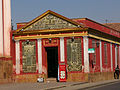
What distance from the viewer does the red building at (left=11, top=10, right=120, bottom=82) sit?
103 ft

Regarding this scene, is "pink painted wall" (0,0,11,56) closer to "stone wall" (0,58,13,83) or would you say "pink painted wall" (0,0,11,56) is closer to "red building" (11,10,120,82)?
"stone wall" (0,58,13,83)

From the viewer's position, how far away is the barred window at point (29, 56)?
33094mm

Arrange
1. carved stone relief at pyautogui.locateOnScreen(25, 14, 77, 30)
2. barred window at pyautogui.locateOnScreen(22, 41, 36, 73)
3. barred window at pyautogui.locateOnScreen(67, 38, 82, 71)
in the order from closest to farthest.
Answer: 1. barred window at pyautogui.locateOnScreen(67, 38, 82, 71)
2. carved stone relief at pyautogui.locateOnScreen(25, 14, 77, 30)
3. barred window at pyautogui.locateOnScreen(22, 41, 36, 73)

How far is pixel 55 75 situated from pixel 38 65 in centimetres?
250

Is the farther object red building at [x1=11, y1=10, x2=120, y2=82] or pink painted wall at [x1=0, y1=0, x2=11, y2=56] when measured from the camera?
red building at [x1=11, y1=10, x2=120, y2=82]

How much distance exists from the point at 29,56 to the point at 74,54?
4.59m

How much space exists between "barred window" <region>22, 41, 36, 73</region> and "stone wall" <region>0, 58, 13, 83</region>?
2.02 m

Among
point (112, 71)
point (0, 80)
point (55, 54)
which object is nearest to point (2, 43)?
point (0, 80)

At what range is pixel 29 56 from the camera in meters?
33.2

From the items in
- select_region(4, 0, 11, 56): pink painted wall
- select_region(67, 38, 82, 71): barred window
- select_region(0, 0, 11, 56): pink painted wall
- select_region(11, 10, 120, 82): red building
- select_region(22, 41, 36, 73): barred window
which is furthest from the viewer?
select_region(22, 41, 36, 73): barred window

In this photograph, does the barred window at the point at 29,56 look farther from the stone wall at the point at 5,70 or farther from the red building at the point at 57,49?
the stone wall at the point at 5,70

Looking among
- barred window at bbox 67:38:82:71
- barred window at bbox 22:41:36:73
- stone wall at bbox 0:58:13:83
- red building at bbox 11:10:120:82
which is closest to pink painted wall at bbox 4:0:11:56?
stone wall at bbox 0:58:13:83

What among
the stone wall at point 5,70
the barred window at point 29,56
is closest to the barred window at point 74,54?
the barred window at point 29,56

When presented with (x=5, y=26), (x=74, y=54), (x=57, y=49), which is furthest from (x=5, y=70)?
(x=74, y=54)
